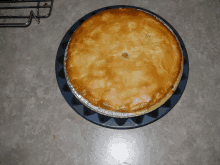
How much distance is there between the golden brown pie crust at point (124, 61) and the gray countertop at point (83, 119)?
528mm

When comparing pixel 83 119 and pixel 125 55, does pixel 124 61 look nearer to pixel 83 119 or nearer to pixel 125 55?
pixel 125 55

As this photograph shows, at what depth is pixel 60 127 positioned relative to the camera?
1.44 m

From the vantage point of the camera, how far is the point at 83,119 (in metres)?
1.46

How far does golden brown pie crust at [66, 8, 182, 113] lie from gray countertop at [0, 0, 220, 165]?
53 centimetres

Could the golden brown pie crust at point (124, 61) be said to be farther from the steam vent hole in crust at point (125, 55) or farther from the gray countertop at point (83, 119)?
the gray countertop at point (83, 119)

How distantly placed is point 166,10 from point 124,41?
107 centimetres

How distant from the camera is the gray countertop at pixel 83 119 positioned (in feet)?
4.46

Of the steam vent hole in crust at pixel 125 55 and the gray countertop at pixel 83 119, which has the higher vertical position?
the steam vent hole in crust at pixel 125 55

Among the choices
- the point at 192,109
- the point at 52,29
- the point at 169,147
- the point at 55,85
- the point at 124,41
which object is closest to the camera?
the point at 124,41

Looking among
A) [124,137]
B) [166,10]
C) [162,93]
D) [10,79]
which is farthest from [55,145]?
[166,10]

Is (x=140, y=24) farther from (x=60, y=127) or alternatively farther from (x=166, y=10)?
(x=60, y=127)

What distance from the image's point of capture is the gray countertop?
1.36 metres

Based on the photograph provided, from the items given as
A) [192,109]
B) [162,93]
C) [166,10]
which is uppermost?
[166,10]

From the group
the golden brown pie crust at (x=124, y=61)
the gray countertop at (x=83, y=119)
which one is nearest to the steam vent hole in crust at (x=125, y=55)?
the golden brown pie crust at (x=124, y=61)
